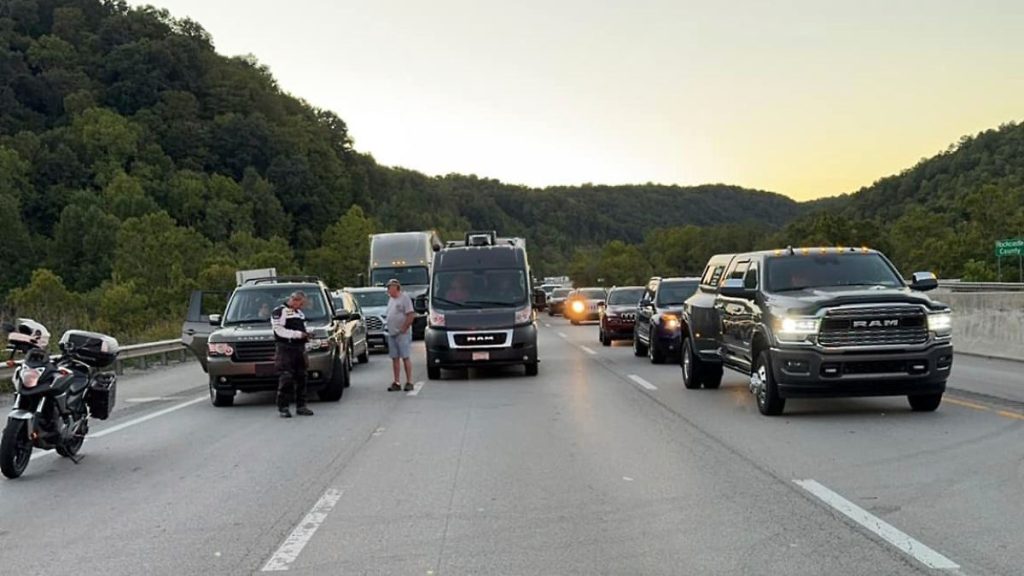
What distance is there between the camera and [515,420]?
12328mm

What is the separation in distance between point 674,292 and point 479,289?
15.6ft

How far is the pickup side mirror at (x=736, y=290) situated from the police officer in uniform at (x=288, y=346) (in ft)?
18.2

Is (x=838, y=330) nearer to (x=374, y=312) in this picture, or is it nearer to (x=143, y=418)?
→ (x=143, y=418)

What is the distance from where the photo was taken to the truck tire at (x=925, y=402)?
11742mm

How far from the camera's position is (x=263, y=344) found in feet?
46.8

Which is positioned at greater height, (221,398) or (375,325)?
(375,325)

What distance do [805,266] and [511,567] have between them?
8.17 m

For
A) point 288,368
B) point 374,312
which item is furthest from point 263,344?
point 374,312

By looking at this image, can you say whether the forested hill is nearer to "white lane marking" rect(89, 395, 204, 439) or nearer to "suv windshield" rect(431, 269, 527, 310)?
"suv windshield" rect(431, 269, 527, 310)

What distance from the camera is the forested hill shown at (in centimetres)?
9575

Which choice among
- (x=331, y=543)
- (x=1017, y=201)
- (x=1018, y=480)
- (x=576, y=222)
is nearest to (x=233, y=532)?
(x=331, y=543)

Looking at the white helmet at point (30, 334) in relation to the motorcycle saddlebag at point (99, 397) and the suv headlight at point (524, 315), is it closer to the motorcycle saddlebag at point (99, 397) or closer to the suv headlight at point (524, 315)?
the motorcycle saddlebag at point (99, 397)

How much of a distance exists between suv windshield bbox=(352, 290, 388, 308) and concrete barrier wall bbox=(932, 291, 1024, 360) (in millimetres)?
14986

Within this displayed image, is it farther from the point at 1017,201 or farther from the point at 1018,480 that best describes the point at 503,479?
the point at 1017,201
